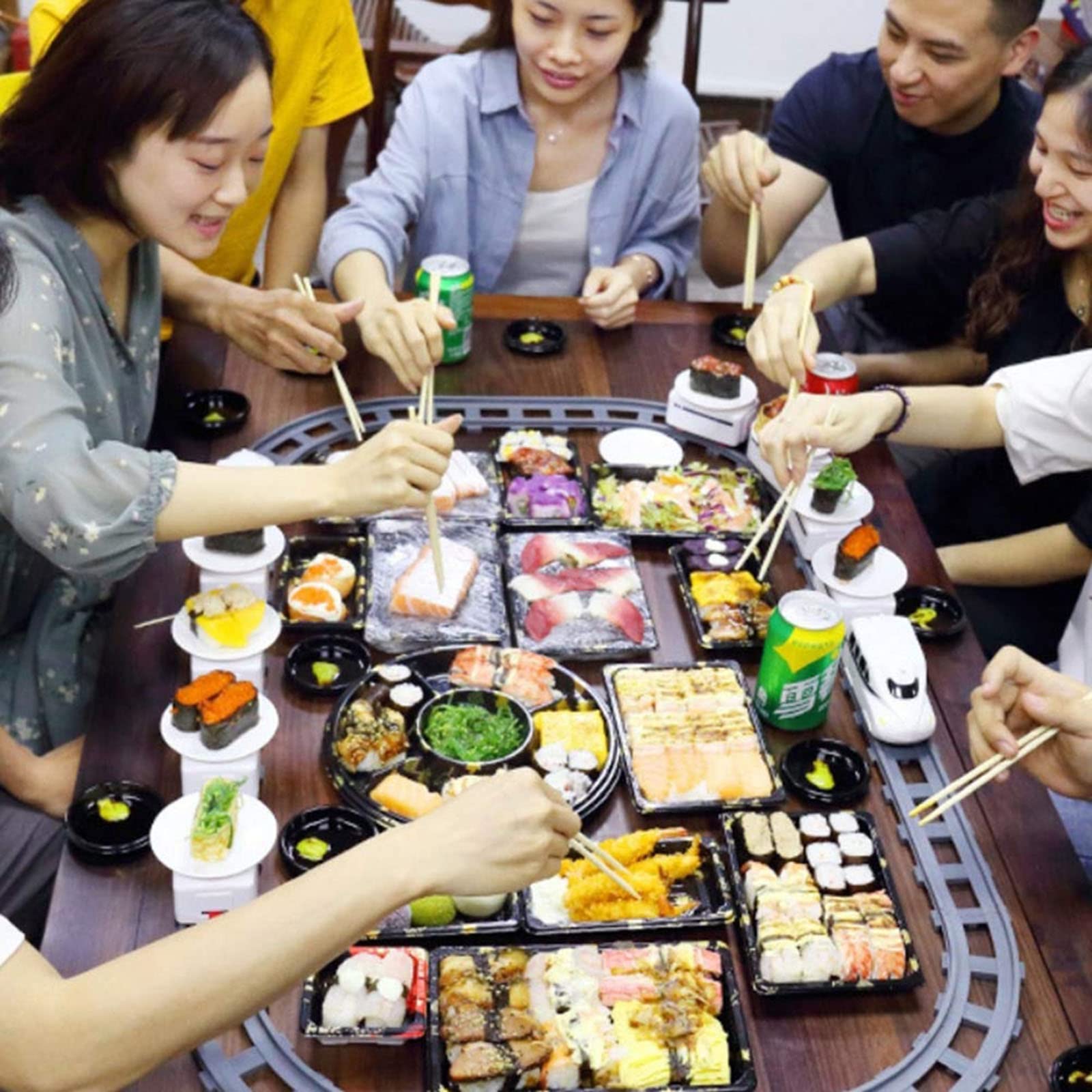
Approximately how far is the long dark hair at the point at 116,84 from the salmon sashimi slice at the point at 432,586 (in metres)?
0.76

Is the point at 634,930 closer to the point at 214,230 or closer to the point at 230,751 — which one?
the point at 230,751

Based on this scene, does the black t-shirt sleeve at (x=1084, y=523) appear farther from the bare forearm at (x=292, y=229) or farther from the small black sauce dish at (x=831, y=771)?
the bare forearm at (x=292, y=229)

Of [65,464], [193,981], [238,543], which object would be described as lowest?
[238,543]

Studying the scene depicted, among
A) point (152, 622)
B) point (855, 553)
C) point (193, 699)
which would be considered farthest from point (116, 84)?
point (855, 553)

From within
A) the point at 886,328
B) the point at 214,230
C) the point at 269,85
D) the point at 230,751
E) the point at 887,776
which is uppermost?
the point at 269,85

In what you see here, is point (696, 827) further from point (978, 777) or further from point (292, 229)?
point (292, 229)

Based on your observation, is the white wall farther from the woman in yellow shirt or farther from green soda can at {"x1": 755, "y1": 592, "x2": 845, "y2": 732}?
green soda can at {"x1": 755, "y1": 592, "x2": 845, "y2": 732}

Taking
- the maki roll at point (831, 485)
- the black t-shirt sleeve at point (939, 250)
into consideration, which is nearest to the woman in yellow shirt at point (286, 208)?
the maki roll at point (831, 485)

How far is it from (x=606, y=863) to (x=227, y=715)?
20.8 inches

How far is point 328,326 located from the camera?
8.80ft

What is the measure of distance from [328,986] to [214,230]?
123 cm

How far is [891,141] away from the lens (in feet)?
10.8

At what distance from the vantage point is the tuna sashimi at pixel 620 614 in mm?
2229

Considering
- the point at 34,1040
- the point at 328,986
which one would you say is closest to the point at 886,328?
the point at 328,986
